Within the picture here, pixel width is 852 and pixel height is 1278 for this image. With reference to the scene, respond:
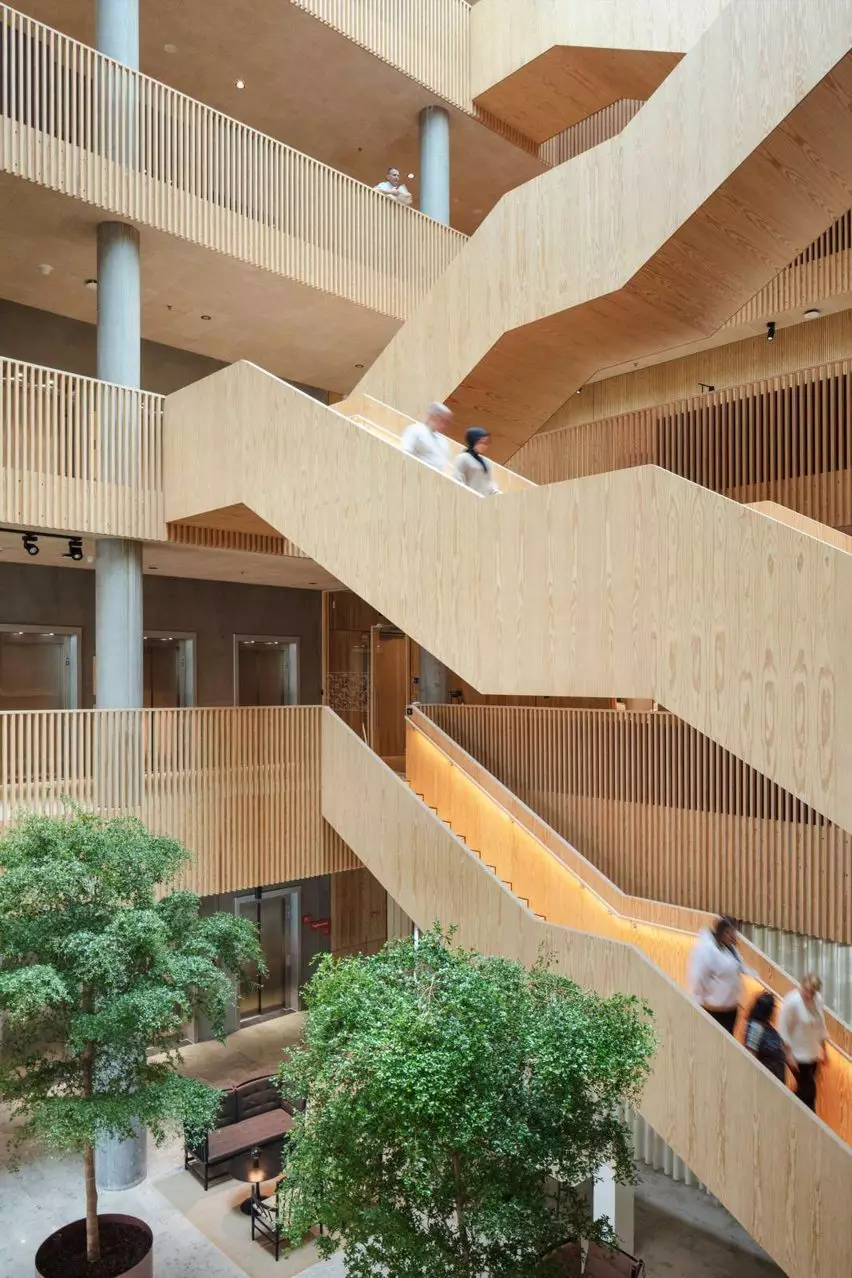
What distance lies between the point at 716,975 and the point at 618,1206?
3.50 meters

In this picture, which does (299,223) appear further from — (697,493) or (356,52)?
(697,493)

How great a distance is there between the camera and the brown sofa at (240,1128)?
34.7ft

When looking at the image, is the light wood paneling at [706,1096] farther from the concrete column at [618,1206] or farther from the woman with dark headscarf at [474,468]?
the woman with dark headscarf at [474,468]

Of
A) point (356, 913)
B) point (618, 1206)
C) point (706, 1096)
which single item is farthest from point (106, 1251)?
point (356, 913)

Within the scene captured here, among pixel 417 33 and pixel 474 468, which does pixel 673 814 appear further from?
pixel 417 33

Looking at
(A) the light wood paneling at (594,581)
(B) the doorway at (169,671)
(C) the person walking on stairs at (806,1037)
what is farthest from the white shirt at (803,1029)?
(B) the doorway at (169,671)

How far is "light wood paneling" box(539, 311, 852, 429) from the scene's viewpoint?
13.3m

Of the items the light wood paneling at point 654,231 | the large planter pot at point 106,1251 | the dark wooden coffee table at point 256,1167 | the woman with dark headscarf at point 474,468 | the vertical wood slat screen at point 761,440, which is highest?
the light wood paneling at point 654,231

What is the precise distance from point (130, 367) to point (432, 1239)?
9.10 meters

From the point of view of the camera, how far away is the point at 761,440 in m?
12.1

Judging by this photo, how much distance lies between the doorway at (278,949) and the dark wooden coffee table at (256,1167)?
18.0ft

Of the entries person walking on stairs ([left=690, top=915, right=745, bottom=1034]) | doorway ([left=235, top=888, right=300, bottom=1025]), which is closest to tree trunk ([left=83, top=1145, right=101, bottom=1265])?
person walking on stairs ([left=690, top=915, right=745, bottom=1034])

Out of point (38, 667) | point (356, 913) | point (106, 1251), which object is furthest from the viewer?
point (356, 913)

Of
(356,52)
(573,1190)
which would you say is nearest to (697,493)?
(573,1190)
